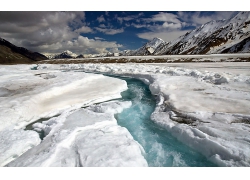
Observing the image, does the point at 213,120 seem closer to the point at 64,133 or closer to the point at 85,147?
the point at 85,147

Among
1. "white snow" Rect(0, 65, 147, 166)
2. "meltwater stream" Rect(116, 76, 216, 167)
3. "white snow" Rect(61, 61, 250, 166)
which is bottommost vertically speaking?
"meltwater stream" Rect(116, 76, 216, 167)

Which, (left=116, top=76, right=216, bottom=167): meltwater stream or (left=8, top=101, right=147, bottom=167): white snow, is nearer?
(left=8, top=101, right=147, bottom=167): white snow

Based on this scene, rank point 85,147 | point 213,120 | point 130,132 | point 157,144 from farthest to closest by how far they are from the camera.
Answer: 1. point 130,132
2. point 213,120
3. point 157,144
4. point 85,147

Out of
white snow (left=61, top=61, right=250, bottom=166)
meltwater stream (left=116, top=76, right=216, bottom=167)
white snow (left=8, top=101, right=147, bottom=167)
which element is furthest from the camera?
meltwater stream (left=116, top=76, right=216, bottom=167)

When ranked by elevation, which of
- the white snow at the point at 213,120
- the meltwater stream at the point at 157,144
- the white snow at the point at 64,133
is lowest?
the meltwater stream at the point at 157,144

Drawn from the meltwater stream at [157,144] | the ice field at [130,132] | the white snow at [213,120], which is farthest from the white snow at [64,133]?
the white snow at [213,120]

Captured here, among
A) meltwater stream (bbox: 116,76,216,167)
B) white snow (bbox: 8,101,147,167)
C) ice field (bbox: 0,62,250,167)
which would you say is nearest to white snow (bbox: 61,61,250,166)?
ice field (bbox: 0,62,250,167)

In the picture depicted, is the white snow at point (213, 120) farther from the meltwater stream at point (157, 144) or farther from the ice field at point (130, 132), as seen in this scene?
the meltwater stream at point (157, 144)

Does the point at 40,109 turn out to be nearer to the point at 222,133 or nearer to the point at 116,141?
the point at 116,141

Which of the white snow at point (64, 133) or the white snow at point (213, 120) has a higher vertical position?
the white snow at point (213, 120)

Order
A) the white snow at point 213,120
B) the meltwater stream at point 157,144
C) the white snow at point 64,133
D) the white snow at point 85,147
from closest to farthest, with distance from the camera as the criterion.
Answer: the white snow at point 85,147, the white snow at point 64,133, the white snow at point 213,120, the meltwater stream at point 157,144

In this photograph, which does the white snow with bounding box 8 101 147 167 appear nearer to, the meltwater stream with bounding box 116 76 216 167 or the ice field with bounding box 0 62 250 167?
the ice field with bounding box 0 62 250 167

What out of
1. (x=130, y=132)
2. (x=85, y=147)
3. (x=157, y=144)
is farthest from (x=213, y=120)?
(x=85, y=147)
